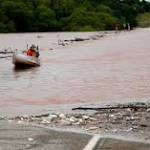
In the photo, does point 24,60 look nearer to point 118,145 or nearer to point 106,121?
point 106,121

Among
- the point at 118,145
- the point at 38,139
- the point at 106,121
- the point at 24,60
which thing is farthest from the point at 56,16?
the point at 118,145

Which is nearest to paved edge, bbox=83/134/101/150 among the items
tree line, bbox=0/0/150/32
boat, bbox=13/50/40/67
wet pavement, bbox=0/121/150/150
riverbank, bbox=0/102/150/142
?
wet pavement, bbox=0/121/150/150

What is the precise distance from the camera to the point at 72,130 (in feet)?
33.2

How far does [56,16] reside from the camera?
15638cm

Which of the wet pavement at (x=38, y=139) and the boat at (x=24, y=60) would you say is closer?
the wet pavement at (x=38, y=139)

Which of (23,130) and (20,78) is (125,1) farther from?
(23,130)

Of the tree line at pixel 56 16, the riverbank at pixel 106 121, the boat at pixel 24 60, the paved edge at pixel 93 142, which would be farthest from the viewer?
the tree line at pixel 56 16

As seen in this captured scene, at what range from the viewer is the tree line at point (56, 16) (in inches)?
5689

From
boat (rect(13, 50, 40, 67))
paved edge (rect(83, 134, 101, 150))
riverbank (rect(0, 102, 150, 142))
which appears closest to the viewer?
paved edge (rect(83, 134, 101, 150))

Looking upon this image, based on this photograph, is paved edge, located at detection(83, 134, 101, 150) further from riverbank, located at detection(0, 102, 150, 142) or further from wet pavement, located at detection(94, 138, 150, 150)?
riverbank, located at detection(0, 102, 150, 142)

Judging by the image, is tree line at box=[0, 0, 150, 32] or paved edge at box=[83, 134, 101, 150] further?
tree line at box=[0, 0, 150, 32]

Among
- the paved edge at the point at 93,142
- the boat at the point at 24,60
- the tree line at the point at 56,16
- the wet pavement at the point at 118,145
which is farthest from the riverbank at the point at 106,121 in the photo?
the tree line at the point at 56,16

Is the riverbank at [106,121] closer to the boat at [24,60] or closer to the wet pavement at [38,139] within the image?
the wet pavement at [38,139]

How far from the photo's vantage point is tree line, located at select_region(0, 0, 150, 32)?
474 feet
